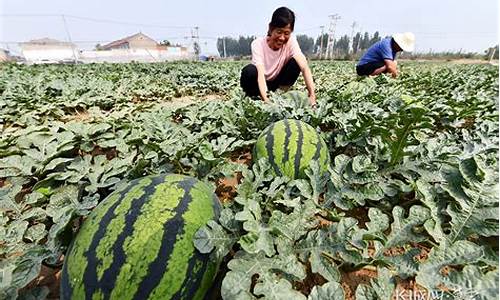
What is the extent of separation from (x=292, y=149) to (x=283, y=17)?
7.83ft

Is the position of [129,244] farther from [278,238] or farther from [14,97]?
[14,97]

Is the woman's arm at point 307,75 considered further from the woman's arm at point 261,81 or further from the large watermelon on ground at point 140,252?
the large watermelon on ground at point 140,252

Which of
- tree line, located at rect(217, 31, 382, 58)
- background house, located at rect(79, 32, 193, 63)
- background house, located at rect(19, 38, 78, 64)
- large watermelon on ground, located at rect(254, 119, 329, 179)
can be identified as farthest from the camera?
tree line, located at rect(217, 31, 382, 58)

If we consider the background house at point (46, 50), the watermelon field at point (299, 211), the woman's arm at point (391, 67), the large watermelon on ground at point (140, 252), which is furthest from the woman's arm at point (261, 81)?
the background house at point (46, 50)

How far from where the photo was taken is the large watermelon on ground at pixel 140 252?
0.99 m

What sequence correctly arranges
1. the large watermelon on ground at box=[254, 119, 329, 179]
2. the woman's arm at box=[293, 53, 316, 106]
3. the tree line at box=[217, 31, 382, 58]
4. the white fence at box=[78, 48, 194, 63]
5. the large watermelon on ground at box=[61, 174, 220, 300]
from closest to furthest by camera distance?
the large watermelon on ground at box=[61, 174, 220, 300] → the large watermelon on ground at box=[254, 119, 329, 179] → the woman's arm at box=[293, 53, 316, 106] → the white fence at box=[78, 48, 194, 63] → the tree line at box=[217, 31, 382, 58]

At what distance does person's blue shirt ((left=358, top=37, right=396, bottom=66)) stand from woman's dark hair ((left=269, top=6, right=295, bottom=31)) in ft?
14.3

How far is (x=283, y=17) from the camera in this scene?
11.9ft

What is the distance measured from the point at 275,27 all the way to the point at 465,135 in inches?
97.4

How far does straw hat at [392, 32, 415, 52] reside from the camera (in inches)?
281

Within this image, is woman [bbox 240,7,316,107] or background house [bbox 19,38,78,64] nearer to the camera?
woman [bbox 240,7,316,107]

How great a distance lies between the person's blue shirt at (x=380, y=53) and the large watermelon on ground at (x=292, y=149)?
616cm

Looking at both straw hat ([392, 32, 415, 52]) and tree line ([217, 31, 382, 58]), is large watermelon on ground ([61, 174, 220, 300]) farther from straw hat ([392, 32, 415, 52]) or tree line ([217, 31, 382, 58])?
tree line ([217, 31, 382, 58])

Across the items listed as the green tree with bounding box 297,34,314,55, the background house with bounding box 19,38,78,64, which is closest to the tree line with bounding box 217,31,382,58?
the green tree with bounding box 297,34,314,55
